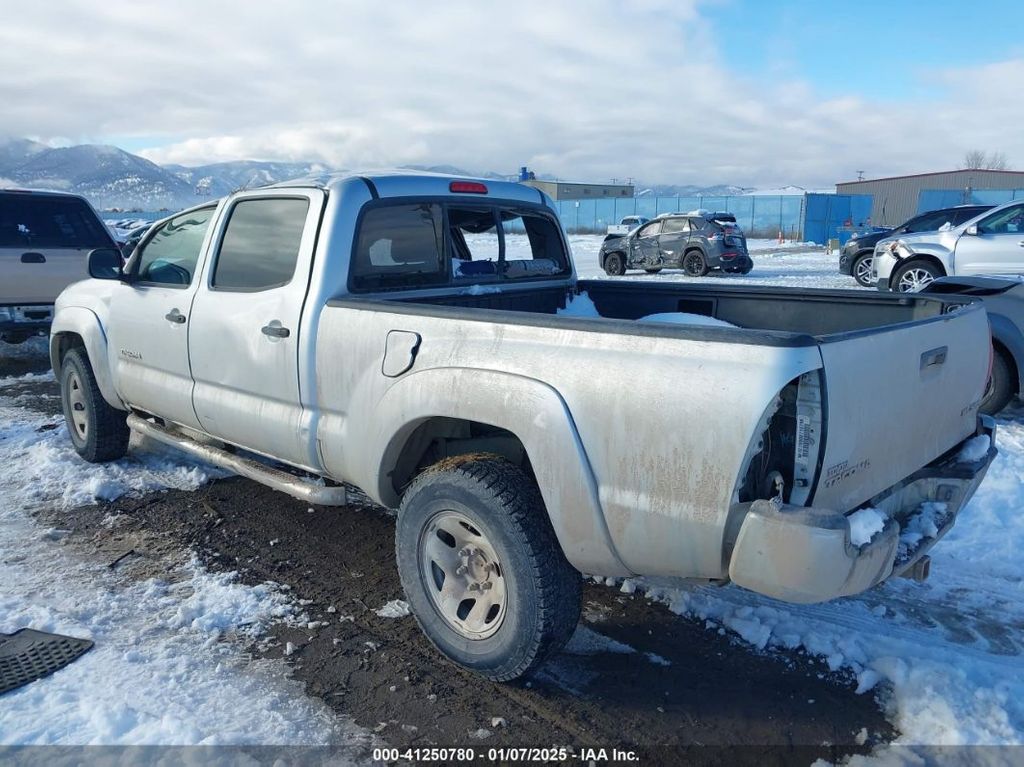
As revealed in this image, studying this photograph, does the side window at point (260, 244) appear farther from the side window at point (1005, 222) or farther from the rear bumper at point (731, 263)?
the rear bumper at point (731, 263)

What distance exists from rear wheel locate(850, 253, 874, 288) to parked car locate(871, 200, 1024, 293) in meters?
4.16

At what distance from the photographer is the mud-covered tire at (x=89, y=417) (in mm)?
5539

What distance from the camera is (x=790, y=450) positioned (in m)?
2.49

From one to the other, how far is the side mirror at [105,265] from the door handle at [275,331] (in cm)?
165

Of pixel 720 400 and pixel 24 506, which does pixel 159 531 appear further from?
pixel 720 400

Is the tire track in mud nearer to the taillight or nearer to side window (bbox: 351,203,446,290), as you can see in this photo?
side window (bbox: 351,203,446,290)

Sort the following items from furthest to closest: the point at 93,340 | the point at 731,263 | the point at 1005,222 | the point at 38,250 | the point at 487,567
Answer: the point at 731,263 < the point at 1005,222 < the point at 38,250 < the point at 93,340 < the point at 487,567

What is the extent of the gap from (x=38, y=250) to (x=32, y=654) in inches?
278

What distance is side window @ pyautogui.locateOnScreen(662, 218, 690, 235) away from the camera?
825 inches

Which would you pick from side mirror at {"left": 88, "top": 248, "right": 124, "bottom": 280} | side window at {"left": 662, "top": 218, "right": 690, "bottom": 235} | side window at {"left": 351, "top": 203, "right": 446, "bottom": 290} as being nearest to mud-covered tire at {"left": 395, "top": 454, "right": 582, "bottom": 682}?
side window at {"left": 351, "top": 203, "right": 446, "bottom": 290}

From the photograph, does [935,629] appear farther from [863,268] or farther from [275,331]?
[863,268]

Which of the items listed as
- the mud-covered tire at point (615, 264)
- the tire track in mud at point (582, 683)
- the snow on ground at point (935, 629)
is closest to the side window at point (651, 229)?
the mud-covered tire at point (615, 264)

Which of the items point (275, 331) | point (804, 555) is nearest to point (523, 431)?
point (804, 555)

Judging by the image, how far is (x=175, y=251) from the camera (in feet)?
15.9
